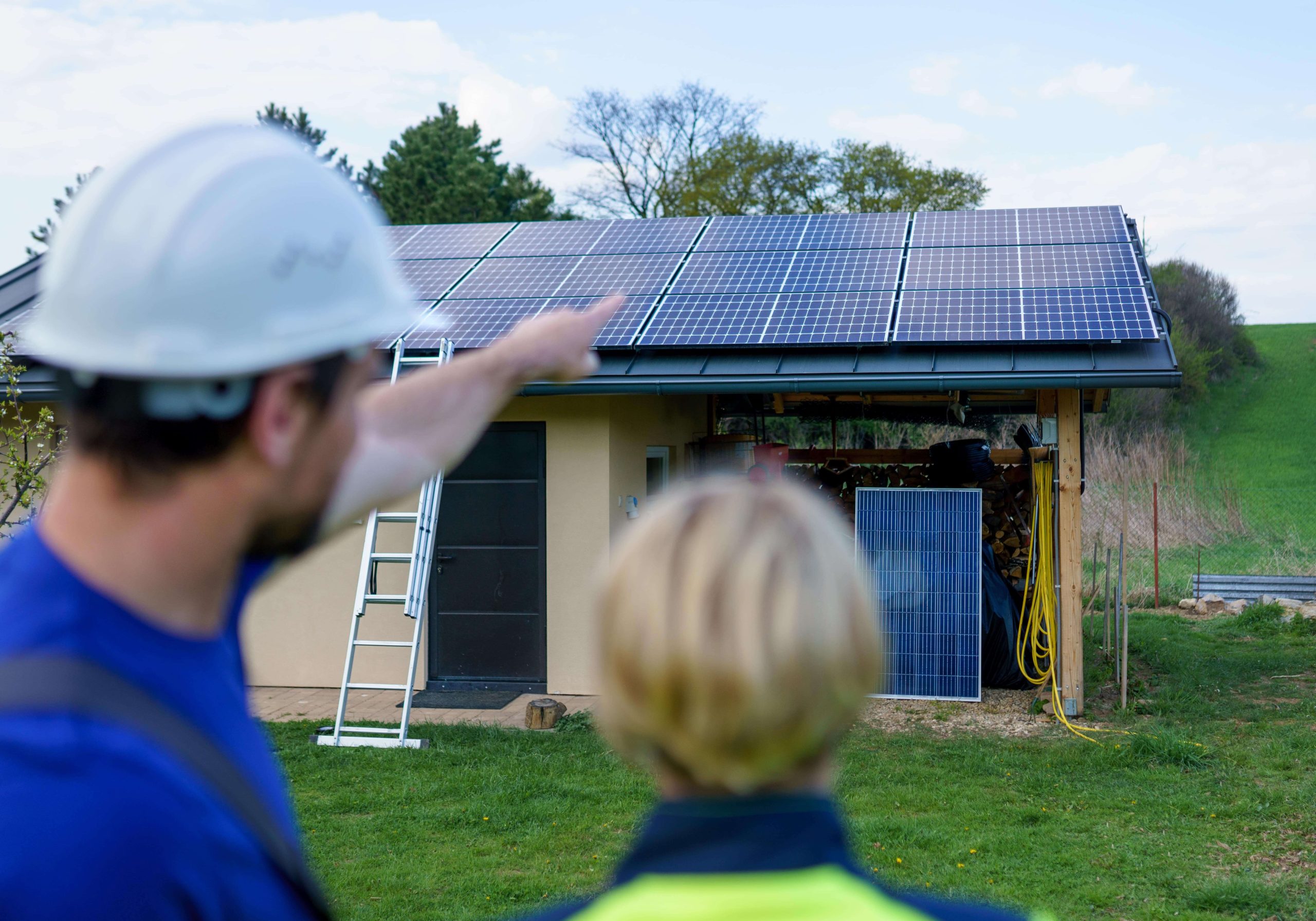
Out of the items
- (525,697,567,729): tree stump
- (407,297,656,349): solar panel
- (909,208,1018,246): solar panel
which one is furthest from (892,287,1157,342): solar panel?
(525,697,567,729): tree stump

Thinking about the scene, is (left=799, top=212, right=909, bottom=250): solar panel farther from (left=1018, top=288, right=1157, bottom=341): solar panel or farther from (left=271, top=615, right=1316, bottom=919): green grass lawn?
(left=271, top=615, right=1316, bottom=919): green grass lawn

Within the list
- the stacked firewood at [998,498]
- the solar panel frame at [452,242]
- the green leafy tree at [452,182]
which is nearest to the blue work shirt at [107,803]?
the stacked firewood at [998,498]

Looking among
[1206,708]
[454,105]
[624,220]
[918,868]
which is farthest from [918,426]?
[454,105]

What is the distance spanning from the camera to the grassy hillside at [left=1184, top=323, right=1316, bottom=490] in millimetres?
38031

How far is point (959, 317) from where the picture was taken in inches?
384

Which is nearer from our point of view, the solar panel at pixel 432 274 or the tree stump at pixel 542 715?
the tree stump at pixel 542 715

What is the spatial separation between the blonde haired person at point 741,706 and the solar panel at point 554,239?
1160 centimetres

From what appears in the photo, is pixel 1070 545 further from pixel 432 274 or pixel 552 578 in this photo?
pixel 432 274

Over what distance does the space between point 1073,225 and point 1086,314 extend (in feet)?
10.6

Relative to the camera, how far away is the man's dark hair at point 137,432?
1.15 meters

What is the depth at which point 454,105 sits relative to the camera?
43.7 metres

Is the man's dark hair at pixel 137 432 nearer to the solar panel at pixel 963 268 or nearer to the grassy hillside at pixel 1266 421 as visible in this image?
the solar panel at pixel 963 268

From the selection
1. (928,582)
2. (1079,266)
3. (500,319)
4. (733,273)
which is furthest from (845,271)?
(500,319)

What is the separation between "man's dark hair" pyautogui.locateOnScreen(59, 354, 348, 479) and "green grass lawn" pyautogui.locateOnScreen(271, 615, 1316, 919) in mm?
4839
